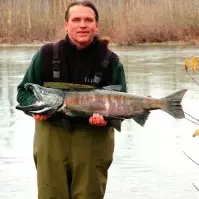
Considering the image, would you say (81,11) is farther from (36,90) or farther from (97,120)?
(97,120)

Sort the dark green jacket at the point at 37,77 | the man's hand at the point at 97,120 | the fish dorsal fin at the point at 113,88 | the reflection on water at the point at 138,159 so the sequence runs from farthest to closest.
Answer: the reflection on water at the point at 138,159, the dark green jacket at the point at 37,77, the fish dorsal fin at the point at 113,88, the man's hand at the point at 97,120

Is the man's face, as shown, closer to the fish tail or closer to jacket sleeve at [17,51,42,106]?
jacket sleeve at [17,51,42,106]

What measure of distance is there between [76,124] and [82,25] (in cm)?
69

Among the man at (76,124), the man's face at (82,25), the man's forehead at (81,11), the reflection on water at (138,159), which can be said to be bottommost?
the reflection on water at (138,159)

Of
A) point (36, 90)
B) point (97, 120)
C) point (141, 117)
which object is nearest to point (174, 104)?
point (141, 117)

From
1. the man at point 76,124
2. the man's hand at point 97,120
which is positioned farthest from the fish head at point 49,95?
the man's hand at point 97,120

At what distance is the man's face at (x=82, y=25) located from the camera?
16.0ft

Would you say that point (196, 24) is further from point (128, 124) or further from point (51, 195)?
point (51, 195)

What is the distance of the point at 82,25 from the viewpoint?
485cm

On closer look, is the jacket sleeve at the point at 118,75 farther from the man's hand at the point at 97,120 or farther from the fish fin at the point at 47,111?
the fish fin at the point at 47,111

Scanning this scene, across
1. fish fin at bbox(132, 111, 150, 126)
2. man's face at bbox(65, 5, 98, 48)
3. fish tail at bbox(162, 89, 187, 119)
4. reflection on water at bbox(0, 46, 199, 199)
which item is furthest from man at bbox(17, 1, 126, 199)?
reflection on water at bbox(0, 46, 199, 199)

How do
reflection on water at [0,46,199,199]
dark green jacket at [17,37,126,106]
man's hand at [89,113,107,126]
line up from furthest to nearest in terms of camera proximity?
reflection on water at [0,46,199,199]
dark green jacket at [17,37,126,106]
man's hand at [89,113,107,126]

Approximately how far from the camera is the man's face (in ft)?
16.0

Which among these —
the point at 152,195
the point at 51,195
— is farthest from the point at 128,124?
the point at 51,195
